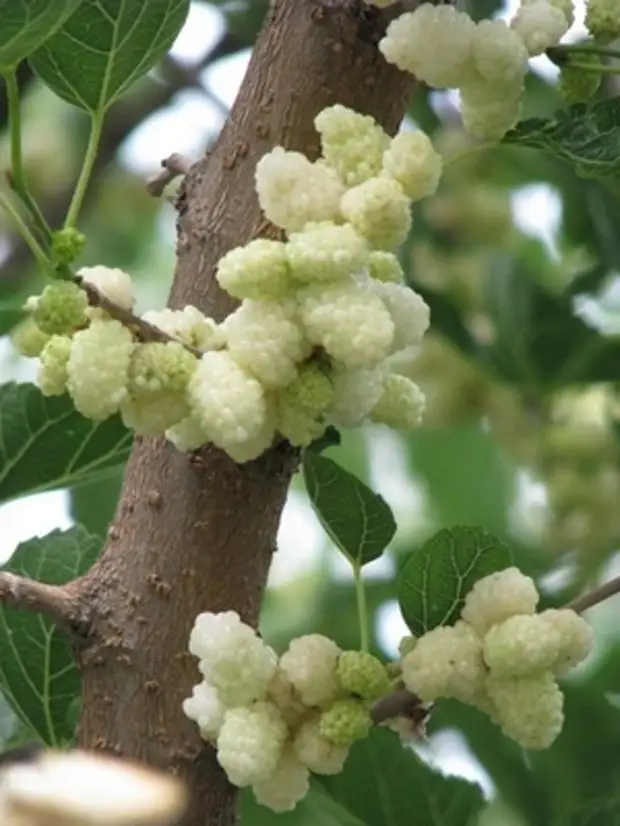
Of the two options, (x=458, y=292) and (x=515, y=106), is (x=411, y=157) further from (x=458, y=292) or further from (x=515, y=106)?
(x=458, y=292)

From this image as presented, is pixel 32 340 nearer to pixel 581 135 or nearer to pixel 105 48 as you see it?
pixel 105 48

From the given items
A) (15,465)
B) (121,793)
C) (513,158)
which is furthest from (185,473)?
(513,158)

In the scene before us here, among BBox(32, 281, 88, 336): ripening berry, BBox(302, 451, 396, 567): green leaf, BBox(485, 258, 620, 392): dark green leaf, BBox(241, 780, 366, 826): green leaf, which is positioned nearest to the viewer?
BBox(32, 281, 88, 336): ripening berry

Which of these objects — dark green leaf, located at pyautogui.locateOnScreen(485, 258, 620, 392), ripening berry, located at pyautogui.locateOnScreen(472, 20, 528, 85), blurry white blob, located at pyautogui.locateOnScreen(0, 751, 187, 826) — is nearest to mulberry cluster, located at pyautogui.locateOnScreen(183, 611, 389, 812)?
ripening berry, located at pyautogui.locateOnScreen(472, 20, 528, 85)

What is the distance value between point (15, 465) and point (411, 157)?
10.5 inches

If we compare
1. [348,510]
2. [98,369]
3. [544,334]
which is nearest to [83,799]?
[98,369]

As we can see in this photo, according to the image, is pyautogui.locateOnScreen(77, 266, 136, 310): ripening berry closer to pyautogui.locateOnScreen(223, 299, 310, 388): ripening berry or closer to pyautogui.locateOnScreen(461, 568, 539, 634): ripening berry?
pyautogui.locateOnScreen(223, 299, 310, 388): ripening berry

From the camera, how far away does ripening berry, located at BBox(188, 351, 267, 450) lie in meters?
0.45

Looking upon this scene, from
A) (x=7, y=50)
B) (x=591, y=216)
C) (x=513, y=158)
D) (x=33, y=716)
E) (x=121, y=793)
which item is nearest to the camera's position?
(x=121, y=793)

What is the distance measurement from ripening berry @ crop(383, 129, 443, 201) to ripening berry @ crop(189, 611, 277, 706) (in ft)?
0.51

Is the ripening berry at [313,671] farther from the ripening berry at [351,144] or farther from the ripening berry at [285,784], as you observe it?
the ripening berry at [351,144]

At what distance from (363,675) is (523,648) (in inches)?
2.1

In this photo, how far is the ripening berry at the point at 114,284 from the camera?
49cm

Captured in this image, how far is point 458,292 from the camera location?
1.37m
